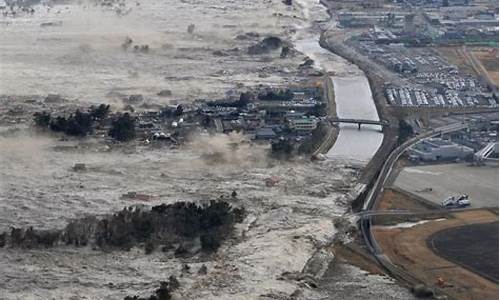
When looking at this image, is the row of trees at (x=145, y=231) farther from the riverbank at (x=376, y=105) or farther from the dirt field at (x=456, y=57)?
the dirt field at (x=456, y=57)

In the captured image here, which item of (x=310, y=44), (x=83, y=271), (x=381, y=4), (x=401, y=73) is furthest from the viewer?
(x=381, y=4)

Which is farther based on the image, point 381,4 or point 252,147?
point 381,4

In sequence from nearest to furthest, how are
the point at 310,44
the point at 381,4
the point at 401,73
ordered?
1. the point at 401,73
2. the point at 310,44
3. the point at 381,4

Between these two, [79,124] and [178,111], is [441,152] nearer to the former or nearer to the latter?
[178,111]

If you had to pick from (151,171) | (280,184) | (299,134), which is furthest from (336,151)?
(151,171)

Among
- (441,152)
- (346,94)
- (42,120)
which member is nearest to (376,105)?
(346,94)

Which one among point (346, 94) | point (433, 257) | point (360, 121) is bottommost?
point (346, 94)

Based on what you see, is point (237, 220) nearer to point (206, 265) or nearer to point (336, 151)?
point (206, 265)
